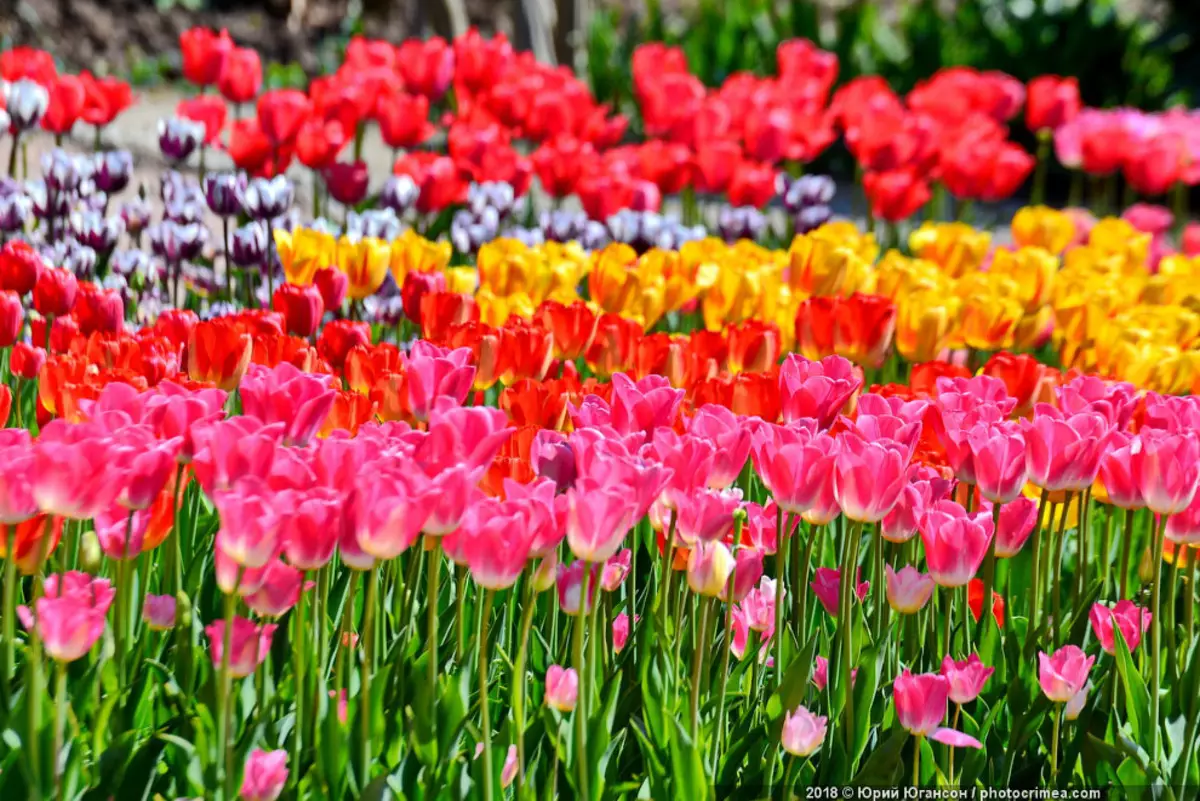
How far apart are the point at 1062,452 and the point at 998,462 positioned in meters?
0.08

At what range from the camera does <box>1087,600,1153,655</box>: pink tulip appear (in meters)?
2.05

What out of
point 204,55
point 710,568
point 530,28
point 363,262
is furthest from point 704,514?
point 530,28

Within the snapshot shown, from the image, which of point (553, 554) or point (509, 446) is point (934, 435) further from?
point (553, 554)

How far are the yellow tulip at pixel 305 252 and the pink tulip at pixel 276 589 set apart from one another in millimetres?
1521

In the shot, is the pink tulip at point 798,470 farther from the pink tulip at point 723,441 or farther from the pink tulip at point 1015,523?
the pink tulip at point 1015,523

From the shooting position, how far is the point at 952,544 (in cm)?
183

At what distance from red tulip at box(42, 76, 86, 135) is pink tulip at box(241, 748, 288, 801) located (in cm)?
278

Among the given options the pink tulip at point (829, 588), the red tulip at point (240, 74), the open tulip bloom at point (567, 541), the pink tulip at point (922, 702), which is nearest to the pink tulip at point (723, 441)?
the open tulip bloom at point (567, 541)

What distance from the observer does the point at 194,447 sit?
Result: 1.74 metres

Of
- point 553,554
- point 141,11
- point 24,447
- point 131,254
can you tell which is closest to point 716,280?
point 131,254

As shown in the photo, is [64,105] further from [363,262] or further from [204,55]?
[363,262]

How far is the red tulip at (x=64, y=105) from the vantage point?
12.7 ft

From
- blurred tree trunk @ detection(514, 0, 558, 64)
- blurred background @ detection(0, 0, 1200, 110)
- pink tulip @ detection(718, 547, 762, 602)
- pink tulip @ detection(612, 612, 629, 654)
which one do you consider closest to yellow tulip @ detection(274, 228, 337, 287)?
pink tulip @ detection(612, 612, 629, 654)

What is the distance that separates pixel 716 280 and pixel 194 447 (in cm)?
179
